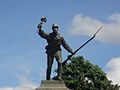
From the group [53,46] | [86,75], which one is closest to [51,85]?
[53,46]

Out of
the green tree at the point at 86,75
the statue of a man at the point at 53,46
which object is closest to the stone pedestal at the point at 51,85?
the statue of a man at the point at 53,46

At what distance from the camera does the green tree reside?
187ft

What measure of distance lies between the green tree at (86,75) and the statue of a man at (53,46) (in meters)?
32.9

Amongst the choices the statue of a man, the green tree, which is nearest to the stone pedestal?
the statue of a man

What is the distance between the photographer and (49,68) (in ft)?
76.9

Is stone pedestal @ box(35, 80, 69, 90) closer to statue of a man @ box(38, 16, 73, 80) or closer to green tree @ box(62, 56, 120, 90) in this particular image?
statue of a man @ box(38, 16, 73, 80)

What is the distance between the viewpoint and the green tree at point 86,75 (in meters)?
56.9

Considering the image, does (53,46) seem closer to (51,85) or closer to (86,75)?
(51,85)

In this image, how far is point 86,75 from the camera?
58.0 metres

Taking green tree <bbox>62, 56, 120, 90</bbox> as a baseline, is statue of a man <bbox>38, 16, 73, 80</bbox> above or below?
below

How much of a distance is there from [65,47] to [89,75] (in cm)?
3484

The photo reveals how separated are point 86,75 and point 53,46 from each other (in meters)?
34.8

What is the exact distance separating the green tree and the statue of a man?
3286 cm

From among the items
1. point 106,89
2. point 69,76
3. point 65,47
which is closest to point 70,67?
A: point 69,76
